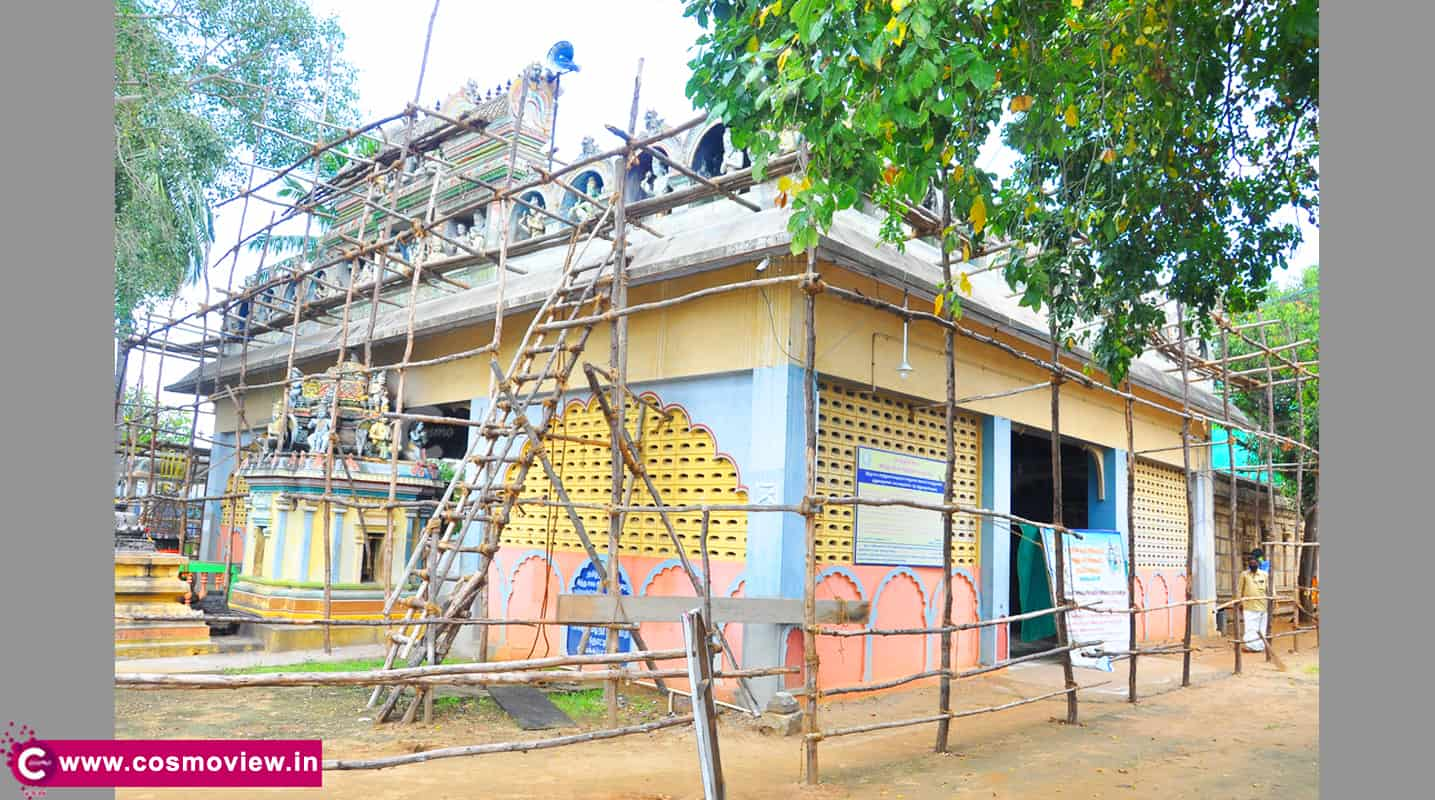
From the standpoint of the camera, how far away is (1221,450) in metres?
16.6

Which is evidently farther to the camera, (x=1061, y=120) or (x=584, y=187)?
(x=584, y=187)

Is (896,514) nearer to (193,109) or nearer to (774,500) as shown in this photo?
(774,500)

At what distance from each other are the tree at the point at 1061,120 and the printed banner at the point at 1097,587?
3.42 metres

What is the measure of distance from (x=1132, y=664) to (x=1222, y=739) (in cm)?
149

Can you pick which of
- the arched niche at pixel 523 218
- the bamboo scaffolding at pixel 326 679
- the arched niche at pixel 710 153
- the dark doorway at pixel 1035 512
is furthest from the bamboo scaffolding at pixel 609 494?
the dark doorway at pixel 1035 512

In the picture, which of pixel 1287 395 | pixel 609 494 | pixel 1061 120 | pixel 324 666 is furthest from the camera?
pixel 1287 395

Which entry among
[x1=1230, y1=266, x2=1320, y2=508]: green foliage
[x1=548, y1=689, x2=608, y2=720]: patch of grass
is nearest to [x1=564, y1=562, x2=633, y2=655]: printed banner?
[x1=548, y1=689, x2=608, y2=720]: patch of grass

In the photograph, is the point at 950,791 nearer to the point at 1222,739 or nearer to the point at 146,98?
the point at 1222,739

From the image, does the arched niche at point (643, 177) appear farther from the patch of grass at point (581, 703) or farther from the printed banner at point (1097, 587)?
the printed banner at point (1097, 587)

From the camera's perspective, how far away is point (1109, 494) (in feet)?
40.5

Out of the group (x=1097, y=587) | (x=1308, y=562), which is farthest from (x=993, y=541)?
(x=1308, y=562)

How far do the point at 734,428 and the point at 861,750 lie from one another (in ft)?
9.05

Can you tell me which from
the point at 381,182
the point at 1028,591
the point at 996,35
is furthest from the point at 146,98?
the point at 1028,591

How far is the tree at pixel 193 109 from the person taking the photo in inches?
388
